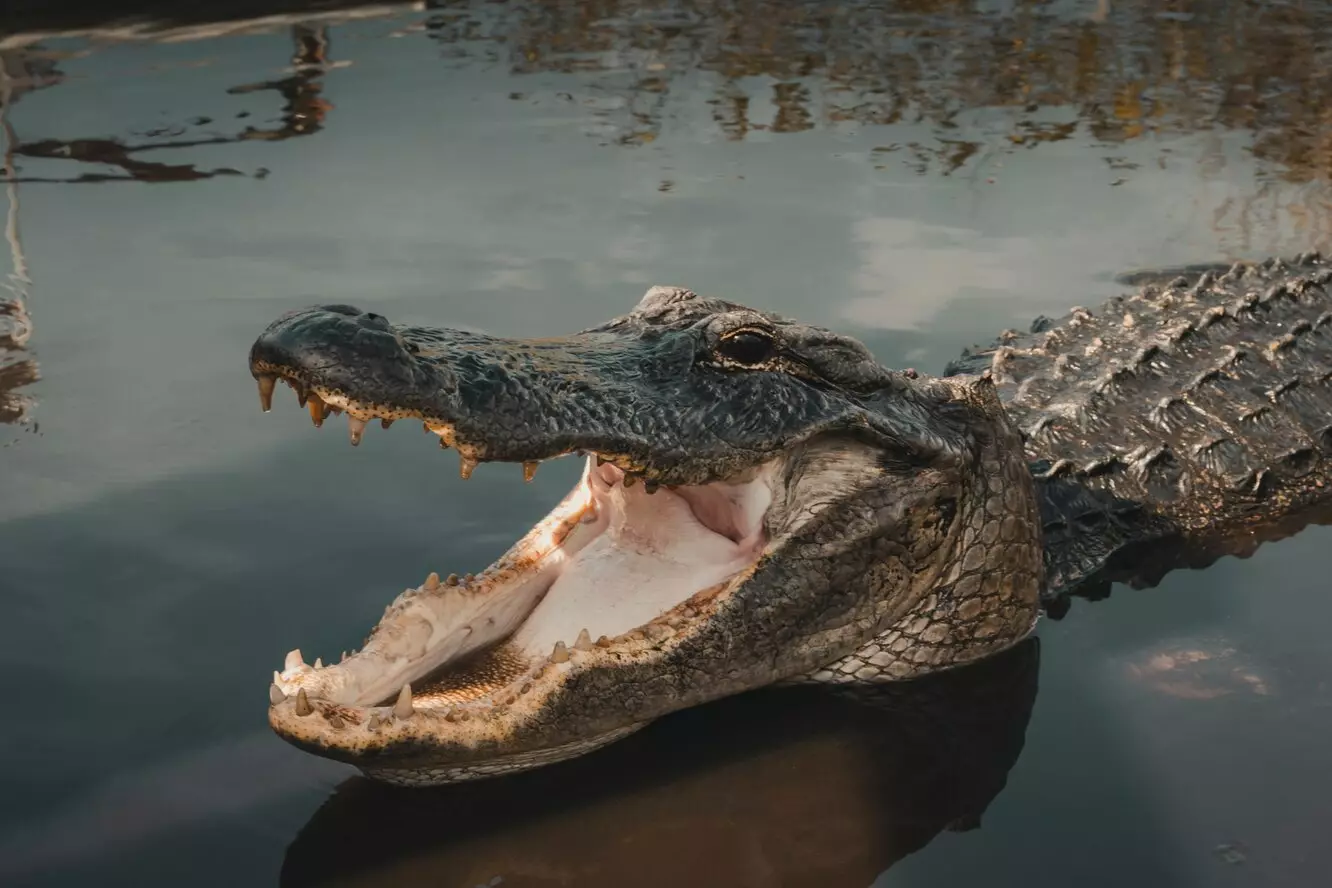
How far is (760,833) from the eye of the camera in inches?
123

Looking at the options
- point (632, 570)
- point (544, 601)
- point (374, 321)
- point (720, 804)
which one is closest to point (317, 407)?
point (374, 321)

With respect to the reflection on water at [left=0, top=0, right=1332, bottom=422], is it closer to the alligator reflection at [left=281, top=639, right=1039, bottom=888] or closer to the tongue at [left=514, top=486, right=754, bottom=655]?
the tongue at [left=514, top=486, right=754, bottom=655]

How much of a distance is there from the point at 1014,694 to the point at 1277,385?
1936 millimetres

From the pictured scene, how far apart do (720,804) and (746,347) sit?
3.55 feet

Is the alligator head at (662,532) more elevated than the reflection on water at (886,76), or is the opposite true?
the alligator head at (662,532)

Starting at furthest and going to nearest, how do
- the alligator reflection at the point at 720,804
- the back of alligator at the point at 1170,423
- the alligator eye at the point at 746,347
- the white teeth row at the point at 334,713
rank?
the back of alligator at the point at 1170,423 → the alligator eye at the point at 746,347 → the alligator reflection at the point at 720,804 → the white teeth row at the point at 334,713

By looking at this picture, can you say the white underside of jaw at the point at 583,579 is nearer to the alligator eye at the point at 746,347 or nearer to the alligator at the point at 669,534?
the alligator at the point at 669,534

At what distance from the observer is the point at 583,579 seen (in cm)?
343

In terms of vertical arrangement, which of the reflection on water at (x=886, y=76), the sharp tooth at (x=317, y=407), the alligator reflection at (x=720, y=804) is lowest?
the alligator reflection at (x=720, y=804)

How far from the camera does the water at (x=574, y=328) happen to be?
10.2 ft

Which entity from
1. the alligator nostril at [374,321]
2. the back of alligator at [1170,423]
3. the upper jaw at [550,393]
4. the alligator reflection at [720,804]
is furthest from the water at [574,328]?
the alligator nostril at [374,321]

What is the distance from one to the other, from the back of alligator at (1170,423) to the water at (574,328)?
0.59 ft

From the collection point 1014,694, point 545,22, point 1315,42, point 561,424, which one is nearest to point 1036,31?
point 1315,42

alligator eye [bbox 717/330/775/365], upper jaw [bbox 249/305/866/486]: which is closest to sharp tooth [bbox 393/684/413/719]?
upper jaw [bbox 249/305/866/486]
